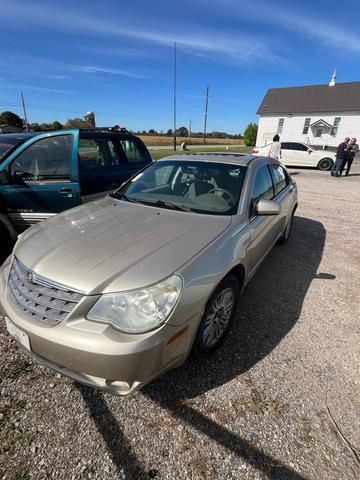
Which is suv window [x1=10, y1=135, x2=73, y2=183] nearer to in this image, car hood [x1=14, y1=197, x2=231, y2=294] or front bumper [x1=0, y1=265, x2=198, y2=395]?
car hood [x1=14, y1=197, x2=231, y2=294]

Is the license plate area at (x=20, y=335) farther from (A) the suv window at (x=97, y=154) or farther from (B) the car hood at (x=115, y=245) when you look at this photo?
(A) the suv window at (x=97, y=154)

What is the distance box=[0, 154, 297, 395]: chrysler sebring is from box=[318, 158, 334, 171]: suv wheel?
1499 centimetres

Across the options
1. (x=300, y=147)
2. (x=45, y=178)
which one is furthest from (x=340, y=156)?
(x=45, y=178)

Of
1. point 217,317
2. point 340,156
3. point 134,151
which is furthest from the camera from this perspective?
point 340,156

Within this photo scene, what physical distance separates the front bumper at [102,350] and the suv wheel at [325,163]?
54.1 ft

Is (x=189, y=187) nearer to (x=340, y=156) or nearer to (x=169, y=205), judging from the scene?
(x=169, y=205)

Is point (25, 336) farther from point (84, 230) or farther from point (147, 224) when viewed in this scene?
point (147, 224)

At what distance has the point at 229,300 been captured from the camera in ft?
7.47

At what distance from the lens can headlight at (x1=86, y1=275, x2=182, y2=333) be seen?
4.95 ft

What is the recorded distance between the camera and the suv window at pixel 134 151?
471cm

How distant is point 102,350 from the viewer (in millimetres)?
1432

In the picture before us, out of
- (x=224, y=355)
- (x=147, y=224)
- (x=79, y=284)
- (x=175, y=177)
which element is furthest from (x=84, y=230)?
(x=224, y=355)

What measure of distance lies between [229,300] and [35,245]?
1594 millimetres

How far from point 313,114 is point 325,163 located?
24.6 meters
